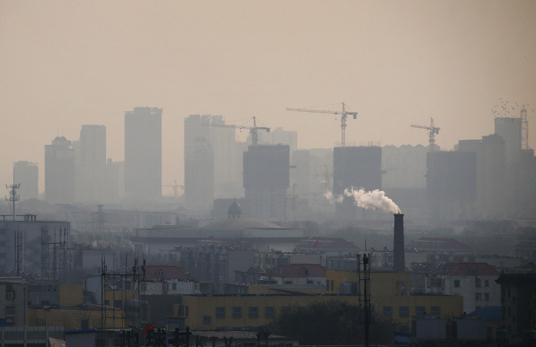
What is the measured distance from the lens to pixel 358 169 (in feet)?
639

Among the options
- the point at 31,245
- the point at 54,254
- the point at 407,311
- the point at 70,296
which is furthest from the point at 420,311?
the point at 31,245

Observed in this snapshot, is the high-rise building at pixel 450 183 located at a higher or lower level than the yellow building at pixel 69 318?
higher

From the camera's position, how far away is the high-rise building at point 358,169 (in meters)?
192

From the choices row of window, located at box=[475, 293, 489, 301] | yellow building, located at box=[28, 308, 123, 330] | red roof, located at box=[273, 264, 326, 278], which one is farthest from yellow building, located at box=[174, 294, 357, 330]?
red roof, located at box=[273, 264, 326, 278]

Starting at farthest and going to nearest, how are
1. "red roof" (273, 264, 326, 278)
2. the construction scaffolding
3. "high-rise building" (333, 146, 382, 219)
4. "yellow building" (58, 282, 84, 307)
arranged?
"high-rise building" (333, 146, 382, 219) → the construction scaffolding → "red roof" (273, 264, 326, 278) → "yellow building" (58, 282, 84, 307)

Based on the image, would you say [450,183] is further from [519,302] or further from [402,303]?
[519,302]

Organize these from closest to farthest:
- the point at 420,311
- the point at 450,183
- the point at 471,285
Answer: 1. the point at 420,311
2. the point at 471,285
3. the point at 450,183

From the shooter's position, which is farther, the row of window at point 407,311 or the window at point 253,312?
the row of window at point 407,311

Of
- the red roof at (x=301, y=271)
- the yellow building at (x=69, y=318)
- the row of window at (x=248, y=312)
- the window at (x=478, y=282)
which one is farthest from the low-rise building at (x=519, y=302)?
the red roof at (x=301, y=271)

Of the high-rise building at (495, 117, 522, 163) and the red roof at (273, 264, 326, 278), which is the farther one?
the high-rise building at (495, 117, 522, 163)

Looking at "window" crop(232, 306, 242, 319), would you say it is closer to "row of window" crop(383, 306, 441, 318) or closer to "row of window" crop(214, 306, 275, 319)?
"row of window" crop(214, 306, 275, 319)

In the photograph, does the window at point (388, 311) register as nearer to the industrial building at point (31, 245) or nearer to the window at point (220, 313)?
the window at point (220, 313)

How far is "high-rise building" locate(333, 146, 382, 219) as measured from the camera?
630 feet

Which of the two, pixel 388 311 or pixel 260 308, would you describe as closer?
pixel 260 308
